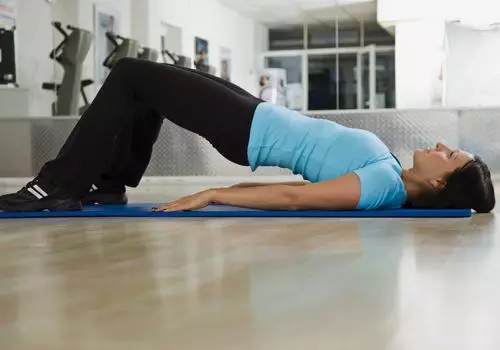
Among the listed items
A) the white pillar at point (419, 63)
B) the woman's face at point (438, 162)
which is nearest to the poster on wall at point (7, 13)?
the woman's face at point (438, 162)

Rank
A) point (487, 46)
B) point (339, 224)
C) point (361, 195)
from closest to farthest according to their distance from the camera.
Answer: point (339, 224)
point (361, 195)
point (487, 46)

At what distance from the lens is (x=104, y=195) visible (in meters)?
3.37

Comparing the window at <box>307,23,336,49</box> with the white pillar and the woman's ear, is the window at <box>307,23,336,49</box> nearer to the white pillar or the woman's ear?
the white pillar

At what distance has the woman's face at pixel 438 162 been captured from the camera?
275cm

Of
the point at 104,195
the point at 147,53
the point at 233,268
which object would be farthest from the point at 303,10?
the point at 233,268

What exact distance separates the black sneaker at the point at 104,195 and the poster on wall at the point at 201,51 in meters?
8.27

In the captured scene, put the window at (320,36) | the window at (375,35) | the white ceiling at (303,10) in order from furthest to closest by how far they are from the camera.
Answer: the window at (320,36) → the window at (375,35) → the white ceiling at (303,10)

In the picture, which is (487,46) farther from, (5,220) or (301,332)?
(301,332)

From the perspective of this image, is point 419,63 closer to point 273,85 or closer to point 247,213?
point 273,85

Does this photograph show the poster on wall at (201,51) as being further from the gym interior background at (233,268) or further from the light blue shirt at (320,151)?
the light blue shirt at (320,151)

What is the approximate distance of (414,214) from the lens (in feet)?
9.37

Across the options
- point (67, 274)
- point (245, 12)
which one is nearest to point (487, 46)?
point (245, 12)

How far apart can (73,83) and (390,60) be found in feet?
28.6

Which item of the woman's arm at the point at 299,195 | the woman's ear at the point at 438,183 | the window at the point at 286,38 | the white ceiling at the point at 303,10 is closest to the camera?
the woman's arm at the point at 299,195
